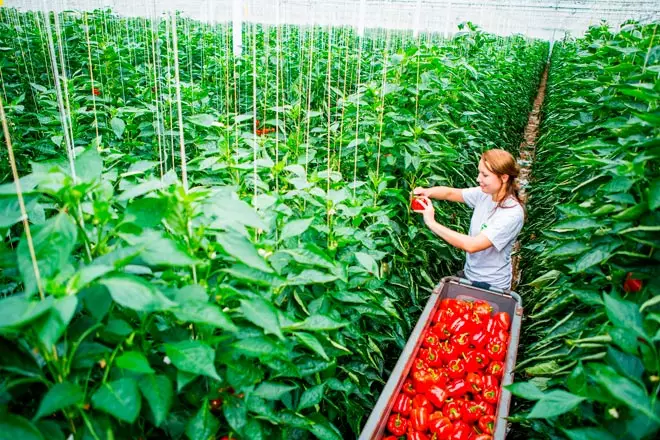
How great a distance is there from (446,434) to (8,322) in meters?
1.99

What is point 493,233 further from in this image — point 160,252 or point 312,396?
point 160,252

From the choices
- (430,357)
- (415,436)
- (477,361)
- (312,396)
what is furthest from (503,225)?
(312,396)

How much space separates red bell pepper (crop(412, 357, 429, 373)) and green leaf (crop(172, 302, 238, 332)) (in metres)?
1.73

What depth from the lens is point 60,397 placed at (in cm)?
106

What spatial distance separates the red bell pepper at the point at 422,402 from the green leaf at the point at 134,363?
1.65 meters

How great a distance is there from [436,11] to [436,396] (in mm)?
23937

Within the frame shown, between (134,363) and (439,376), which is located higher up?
(134,363)

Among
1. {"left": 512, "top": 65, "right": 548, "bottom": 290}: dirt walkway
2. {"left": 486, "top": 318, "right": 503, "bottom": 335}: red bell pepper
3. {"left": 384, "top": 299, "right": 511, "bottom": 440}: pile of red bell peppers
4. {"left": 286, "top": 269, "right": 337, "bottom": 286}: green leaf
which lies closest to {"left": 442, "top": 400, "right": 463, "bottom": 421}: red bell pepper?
{"left": 384, "top": 299, "right": 511, "bottom": 440}: pile of red bell peppers

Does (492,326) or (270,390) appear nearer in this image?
(270,390)

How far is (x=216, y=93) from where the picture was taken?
19.3 feet

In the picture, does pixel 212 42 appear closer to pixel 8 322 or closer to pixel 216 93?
pixel 216 93

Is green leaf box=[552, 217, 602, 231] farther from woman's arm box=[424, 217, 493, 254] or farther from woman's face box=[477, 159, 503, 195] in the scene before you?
woman's face box=[477, 159, 503, 195]

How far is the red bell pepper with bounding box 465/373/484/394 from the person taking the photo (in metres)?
2.60

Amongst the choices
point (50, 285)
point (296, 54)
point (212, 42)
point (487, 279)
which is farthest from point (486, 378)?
point (212, 42)
